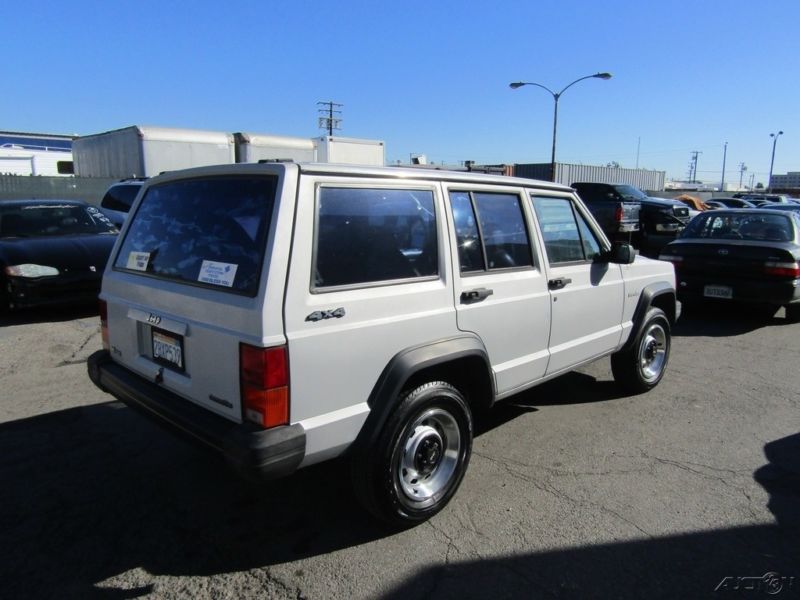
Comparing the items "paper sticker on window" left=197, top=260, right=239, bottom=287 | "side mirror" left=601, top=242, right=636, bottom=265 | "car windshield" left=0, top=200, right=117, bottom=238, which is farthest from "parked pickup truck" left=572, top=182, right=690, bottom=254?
"paper sticker on window" left=197, top=260, right=239, bottom=287

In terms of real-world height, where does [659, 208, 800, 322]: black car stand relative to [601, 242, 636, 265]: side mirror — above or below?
below

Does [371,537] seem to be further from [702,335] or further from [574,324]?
[702,335]

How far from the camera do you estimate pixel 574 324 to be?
404 cm

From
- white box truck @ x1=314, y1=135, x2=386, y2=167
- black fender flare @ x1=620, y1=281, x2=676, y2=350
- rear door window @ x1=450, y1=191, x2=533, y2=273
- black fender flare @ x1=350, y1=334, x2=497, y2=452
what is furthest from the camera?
white box truck @ x1=314, y1=135, x2=386, y2=167

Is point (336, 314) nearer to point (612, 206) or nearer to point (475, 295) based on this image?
point (475, 295)

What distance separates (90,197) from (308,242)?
23.6 m

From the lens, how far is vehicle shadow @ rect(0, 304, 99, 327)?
7.05 metres

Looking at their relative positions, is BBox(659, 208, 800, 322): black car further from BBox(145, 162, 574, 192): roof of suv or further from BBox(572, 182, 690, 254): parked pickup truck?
BBox(145, 162, 574, 192): roof of suv

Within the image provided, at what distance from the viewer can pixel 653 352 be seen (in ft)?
17.0

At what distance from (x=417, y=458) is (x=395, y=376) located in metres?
0.56

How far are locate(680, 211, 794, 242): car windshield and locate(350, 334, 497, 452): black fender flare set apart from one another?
6900 mm

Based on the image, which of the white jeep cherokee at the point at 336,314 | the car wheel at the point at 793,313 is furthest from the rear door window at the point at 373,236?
the car wheel at the point at 793,313

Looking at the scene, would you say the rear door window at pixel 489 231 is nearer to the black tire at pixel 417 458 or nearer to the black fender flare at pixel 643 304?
the black tire at pixel 417 458

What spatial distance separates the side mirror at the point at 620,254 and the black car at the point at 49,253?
6108mm
